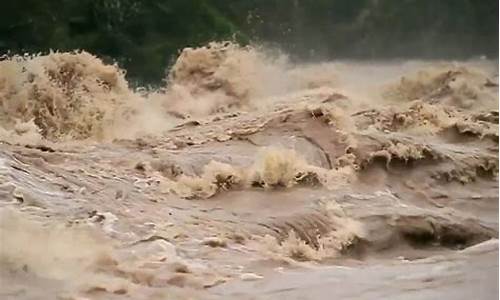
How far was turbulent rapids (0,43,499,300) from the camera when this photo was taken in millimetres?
1595

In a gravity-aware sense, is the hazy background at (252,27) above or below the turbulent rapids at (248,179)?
above

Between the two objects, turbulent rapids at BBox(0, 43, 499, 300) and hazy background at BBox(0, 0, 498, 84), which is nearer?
turbulent rapids at BBox(0, 43, 499, 300)

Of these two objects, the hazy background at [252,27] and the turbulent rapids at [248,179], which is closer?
the turbulent rapids at [248,179]

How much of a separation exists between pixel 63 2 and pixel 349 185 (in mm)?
626

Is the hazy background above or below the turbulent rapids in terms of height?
above

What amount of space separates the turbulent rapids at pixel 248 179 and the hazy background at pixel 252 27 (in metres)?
0.03

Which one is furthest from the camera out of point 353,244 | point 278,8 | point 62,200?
point 278,8

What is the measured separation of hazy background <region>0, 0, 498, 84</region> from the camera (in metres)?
1.73

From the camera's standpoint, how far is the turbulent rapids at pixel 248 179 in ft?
5.23

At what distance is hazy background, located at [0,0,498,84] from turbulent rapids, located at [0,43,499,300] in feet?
0.09

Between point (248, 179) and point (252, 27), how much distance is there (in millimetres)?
308

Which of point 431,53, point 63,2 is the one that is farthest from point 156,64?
point 431,53

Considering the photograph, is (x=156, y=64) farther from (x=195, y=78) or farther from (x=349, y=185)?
(x=349, y=185)

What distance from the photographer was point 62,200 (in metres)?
1.62
